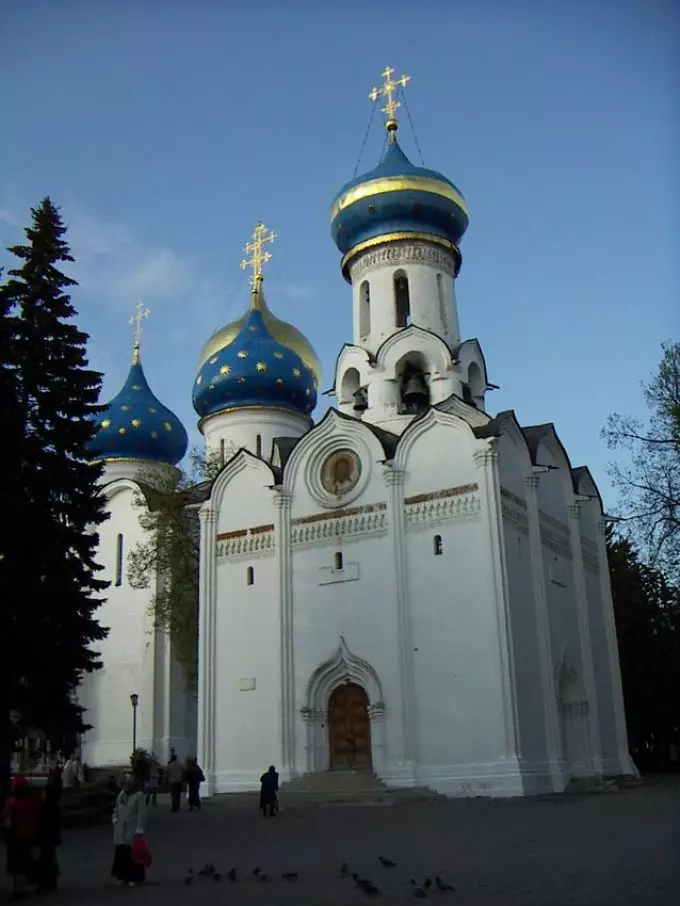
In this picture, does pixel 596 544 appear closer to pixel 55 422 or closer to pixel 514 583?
pixel 514 583

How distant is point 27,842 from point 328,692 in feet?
38.8

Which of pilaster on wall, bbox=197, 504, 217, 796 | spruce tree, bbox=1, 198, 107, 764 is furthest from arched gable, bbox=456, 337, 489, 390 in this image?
spruce tree, bbox=1, 198, 107, 764

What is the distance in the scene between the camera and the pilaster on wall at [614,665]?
21.3 metres

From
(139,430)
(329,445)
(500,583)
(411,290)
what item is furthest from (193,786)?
(139,430)

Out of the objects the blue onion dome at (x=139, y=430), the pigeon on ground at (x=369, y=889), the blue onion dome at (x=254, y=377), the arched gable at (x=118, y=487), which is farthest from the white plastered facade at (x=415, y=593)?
the pigeon on ground at (x=369, y=889)

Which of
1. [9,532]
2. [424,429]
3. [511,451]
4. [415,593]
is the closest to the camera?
[9,532]

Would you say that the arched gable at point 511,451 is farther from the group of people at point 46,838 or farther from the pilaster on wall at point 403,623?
the group of people at point 46,838

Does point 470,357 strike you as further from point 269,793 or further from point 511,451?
point 269,793

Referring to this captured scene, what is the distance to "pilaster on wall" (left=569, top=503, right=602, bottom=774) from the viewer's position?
1988 cm

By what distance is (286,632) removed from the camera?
1945 cm

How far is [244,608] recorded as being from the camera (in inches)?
800

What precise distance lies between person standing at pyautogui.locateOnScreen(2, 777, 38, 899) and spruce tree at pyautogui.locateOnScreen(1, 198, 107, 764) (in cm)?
545

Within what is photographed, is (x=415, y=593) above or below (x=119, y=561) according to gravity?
below

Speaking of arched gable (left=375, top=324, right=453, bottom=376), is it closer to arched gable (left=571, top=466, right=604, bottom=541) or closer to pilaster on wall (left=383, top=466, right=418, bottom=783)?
pilaster on wall (left=383, top=466, right=418, bottom=783)
